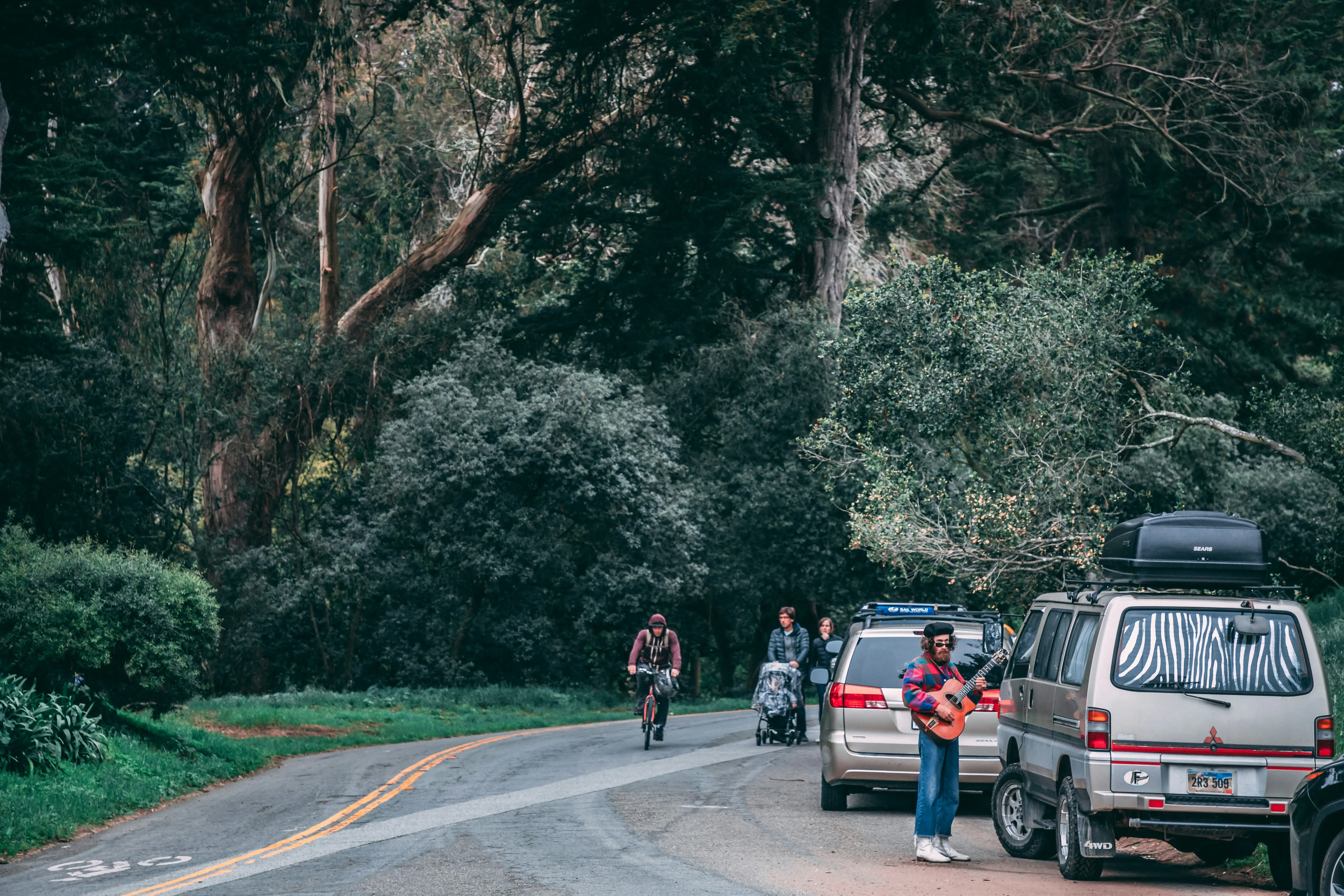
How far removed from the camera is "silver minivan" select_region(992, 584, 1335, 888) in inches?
372

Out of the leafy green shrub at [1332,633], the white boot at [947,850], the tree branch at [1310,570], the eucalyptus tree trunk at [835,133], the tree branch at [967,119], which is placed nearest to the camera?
the white boot at [947,850]

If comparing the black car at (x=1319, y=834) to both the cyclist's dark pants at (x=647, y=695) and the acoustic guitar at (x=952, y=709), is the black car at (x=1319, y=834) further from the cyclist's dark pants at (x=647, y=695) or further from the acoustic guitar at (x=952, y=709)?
the cyclist's dark pants at (x=647, y=695)

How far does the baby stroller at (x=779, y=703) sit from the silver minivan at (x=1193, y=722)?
407 inches

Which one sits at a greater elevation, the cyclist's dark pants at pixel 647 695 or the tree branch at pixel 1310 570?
the tree branch at pixel 1310 570

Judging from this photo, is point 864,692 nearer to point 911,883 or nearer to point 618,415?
point 911,883

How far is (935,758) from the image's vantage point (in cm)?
1078

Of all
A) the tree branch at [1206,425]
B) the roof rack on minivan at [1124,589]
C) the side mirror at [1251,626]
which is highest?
the tree branch at [1206,425]

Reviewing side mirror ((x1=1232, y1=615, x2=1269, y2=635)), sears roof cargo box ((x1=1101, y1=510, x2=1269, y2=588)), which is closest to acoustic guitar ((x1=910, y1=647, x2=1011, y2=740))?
sears roof cargo box ((x1=1101, y1=510, x2=1269, y2=588))

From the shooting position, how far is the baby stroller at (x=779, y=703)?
66.2 feet

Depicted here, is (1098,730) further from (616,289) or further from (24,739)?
(616,289)

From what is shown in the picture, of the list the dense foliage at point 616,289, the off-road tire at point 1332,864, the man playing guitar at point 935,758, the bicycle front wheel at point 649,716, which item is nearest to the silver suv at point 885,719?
the man playing guitar at point 935,758

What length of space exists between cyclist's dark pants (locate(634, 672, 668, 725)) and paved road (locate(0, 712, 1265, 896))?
5.26 ft

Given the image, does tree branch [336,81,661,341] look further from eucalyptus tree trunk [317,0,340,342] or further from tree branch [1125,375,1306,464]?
tree branch [1125,375,1306,464]

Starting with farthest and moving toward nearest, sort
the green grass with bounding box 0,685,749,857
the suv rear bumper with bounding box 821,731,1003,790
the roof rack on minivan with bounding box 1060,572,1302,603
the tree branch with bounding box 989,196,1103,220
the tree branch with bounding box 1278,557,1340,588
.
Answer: the tree branch with bounding box 989,196,1103,220, the tree branch with bounding box 1278,557,1340,588, the green grass with bounding box 0,685,749,857, the suv rear bumper with bounding box 821,731,1003,790, the roof rack on minivan with bounding box 1060,572,1302,603
